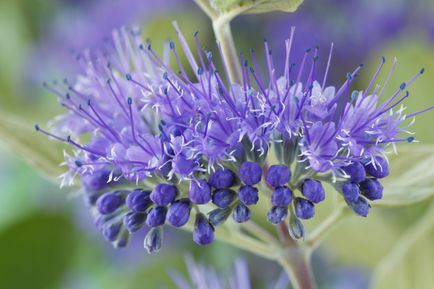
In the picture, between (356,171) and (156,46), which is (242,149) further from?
(156,46)

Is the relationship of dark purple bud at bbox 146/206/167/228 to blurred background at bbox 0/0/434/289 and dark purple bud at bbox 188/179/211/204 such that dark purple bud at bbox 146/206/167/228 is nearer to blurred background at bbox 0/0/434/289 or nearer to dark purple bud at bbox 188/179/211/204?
dark purple bud at bbox 188/179/211/204

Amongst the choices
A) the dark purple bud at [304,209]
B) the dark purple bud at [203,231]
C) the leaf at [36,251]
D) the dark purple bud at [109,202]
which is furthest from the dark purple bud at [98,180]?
the leaf at [36,251]

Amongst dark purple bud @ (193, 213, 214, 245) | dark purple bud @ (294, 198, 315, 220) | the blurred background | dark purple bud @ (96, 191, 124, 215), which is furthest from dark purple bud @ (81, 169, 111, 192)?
the blurred background

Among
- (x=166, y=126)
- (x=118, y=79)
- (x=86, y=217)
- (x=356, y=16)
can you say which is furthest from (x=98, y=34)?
(x=166, y=126)

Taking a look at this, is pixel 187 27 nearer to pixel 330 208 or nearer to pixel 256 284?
pixel 256 284

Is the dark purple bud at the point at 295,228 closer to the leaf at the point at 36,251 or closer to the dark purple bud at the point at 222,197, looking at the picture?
the dark purple bud at the point at 222,197

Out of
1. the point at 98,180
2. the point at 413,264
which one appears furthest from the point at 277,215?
the point at 413,264
